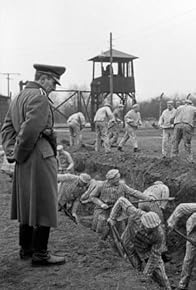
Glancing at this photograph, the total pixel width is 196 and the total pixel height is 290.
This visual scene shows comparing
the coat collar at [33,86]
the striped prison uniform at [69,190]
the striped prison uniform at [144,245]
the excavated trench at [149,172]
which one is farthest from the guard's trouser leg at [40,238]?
the striped prison uniform at [69,190]

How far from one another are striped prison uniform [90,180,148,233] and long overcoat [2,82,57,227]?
4308mm

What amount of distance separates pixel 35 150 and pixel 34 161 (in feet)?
0.32

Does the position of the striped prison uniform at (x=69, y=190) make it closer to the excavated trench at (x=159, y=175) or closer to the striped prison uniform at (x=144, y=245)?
the excavated trench at (x=159, y=175)

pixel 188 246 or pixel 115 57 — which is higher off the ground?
pixel 115 57

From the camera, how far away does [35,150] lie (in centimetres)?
401

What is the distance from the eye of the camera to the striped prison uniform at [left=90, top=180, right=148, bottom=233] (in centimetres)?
834

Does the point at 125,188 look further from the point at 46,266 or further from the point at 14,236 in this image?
the point at 46,266

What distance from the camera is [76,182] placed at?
927 centimetres

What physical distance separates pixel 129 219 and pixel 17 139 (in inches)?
134

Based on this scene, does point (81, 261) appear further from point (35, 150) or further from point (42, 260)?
point (35, 150)

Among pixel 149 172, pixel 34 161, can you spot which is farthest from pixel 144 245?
pixel 149 172

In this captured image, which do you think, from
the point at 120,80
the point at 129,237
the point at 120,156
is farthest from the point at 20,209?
the point at 120,80

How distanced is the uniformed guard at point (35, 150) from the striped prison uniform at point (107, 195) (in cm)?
424

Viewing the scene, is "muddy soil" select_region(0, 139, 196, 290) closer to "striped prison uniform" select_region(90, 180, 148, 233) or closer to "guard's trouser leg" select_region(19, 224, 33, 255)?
"guard's trouser leg" select_region(19, 224, 33, 255)
